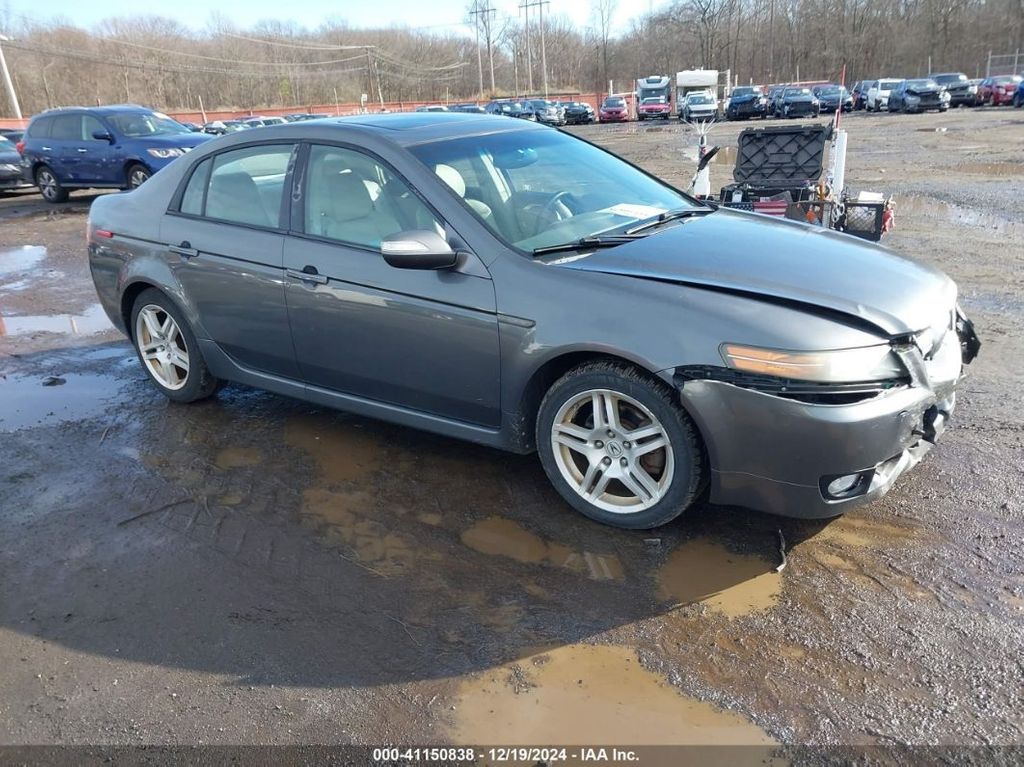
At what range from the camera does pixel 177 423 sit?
16.0 ft

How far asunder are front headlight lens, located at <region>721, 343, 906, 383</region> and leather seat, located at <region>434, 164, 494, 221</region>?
4.33 feet

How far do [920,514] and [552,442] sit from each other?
165 centimetres

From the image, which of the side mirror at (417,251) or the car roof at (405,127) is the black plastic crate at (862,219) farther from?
the side mirror at (417,251)

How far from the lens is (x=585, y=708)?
248 cm

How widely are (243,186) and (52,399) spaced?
2.22 m

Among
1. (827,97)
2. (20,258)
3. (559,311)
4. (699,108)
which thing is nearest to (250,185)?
(559,311)

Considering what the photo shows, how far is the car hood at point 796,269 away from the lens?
3121 millimetres

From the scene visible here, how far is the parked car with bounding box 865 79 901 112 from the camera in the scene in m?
40.4

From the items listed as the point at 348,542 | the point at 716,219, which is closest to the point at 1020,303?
the point at 716,219

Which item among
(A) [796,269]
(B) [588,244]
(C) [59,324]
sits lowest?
(C) [59,324]

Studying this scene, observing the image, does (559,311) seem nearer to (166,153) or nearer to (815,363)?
(815,363)

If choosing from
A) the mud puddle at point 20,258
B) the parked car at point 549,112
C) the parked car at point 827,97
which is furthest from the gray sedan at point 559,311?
the parked car at point 549,112

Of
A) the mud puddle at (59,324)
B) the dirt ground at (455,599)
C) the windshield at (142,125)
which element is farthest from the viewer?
the windshield at (142,125)

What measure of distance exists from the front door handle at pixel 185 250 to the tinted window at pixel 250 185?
8.5 inches
